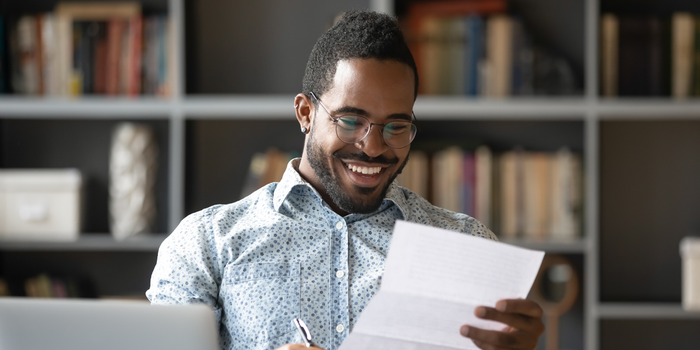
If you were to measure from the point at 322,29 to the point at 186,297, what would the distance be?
5.03 ft

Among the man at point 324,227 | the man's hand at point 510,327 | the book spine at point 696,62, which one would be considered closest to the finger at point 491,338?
the man's hand at point 510,327

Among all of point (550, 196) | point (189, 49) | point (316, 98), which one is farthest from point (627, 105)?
point (189, 49)

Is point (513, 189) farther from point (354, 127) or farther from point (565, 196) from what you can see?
point (354, 127)

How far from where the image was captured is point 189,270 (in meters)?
1.14

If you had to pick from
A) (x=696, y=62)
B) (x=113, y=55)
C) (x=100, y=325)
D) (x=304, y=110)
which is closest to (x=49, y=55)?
(x=113, y=55)

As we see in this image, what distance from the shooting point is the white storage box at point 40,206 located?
7.32 ft

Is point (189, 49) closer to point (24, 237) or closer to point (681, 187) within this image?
point (24, 237)

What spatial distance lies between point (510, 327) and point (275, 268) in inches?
16.4

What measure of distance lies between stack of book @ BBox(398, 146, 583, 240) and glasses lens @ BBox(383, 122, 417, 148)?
3.26 feet

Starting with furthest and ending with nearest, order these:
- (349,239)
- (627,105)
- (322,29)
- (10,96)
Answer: (322,29) → (10,96) → (627,105) → (349,239)

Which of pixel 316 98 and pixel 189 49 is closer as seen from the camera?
pixel 316 98

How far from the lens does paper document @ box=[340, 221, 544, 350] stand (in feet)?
2.91

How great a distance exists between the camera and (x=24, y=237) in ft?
7.35

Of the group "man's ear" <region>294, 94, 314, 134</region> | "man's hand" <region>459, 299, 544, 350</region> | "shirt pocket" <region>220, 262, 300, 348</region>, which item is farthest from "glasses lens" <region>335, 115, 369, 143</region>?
"man's hand" <region>459, 299, 544, 350</region>
